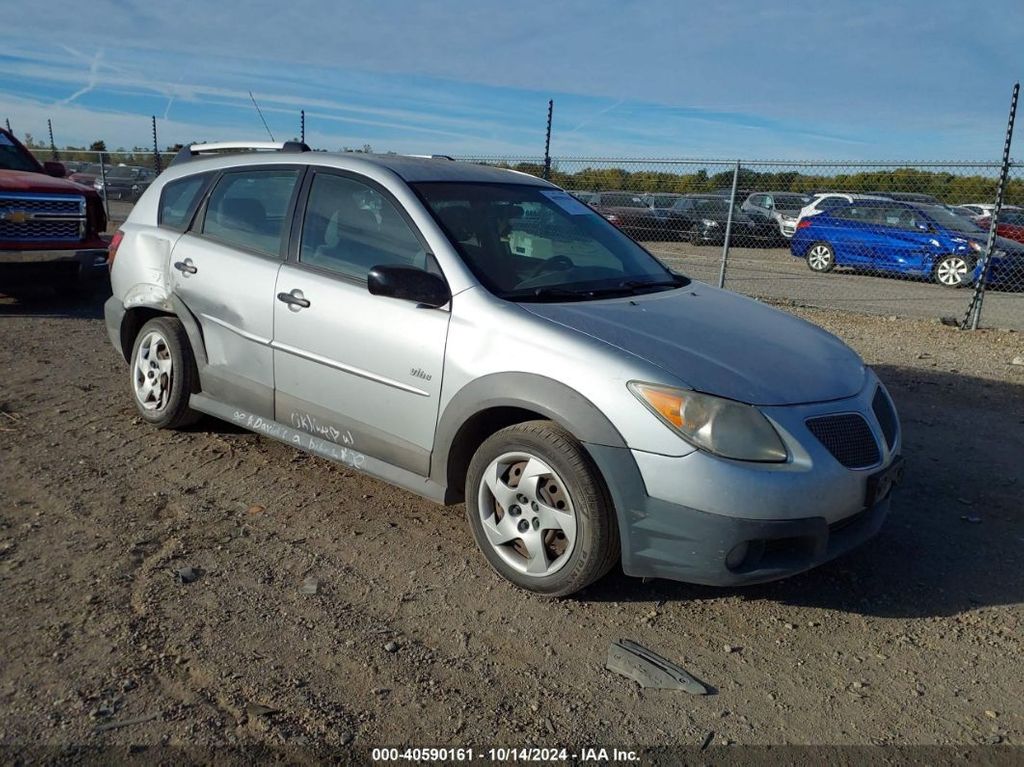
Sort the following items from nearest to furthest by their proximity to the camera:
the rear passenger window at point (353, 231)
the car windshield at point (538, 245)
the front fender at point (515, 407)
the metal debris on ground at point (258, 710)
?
the metal debris on ground at point (258, 710), the front fender at point (515, 407), the car windshield at point (538, 245), the rear passenger window at point (353, 231)

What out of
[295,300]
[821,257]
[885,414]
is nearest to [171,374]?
[295,300]

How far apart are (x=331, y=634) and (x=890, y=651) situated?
2060 mm

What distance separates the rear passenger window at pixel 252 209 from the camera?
178 inches

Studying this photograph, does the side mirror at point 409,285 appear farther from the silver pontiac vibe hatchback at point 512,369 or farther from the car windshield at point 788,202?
the car windshield at point 788,202

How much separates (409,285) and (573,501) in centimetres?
115

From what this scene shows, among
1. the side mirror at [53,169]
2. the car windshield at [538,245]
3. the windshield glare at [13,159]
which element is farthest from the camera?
the side mirror at [53,169]

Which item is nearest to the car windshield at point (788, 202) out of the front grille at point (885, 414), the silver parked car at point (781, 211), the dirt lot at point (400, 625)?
the silver parked car at point (781, 211)

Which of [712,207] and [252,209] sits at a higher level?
[252,209]

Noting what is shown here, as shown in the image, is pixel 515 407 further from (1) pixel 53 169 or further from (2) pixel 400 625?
(1) pixel 53 169

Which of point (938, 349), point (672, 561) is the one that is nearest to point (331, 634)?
point (672, 561)

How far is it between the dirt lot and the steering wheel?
125 cm

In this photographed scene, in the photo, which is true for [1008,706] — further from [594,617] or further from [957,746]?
[594,617]

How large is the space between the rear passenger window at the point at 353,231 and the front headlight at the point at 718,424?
1.35 meters

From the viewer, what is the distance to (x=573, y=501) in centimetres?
327
